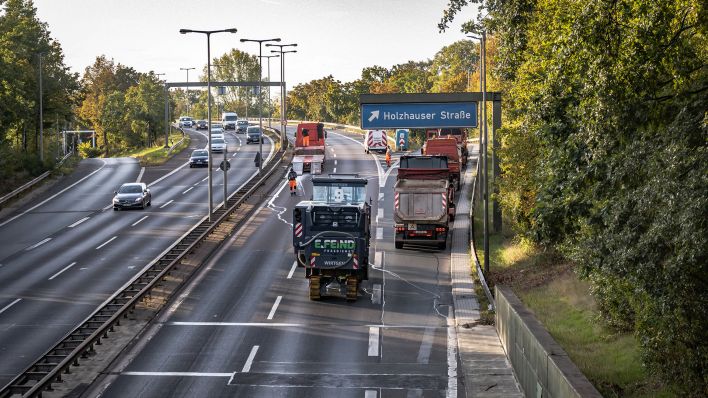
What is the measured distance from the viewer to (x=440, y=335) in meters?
28.1

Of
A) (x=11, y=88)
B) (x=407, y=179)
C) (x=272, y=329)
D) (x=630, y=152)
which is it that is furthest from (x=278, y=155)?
(x=630, y=152)

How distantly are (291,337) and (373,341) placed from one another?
2.39 metres

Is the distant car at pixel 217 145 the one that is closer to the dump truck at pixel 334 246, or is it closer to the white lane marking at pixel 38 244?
the white lane marking at pixel 38 244

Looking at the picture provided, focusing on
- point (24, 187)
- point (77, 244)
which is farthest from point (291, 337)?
point (24, 187)

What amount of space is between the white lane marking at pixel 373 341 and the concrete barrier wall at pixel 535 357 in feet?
11.5

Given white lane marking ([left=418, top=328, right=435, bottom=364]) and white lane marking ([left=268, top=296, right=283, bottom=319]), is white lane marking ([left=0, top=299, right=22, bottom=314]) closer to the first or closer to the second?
white lane marking ([left=268, top=296, right=283, bottom=319])

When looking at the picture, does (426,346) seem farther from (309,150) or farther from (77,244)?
(309,150)

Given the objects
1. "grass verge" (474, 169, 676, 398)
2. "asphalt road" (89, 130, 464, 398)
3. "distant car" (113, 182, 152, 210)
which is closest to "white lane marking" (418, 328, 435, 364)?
"asphalt road" (89, 130, 464, 398)

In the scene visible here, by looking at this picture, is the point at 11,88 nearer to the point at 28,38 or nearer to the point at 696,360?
the point at 28,38

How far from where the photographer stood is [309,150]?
72.6 meters

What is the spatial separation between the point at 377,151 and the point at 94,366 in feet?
211

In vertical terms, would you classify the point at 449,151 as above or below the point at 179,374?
above

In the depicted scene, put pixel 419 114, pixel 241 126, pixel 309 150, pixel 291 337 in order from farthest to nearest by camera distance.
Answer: pixel 241 126, pixel 309 150, pixel 419 114, pixel 291 337

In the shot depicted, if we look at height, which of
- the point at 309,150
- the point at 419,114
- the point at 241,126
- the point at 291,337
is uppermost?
the point at 241,126
